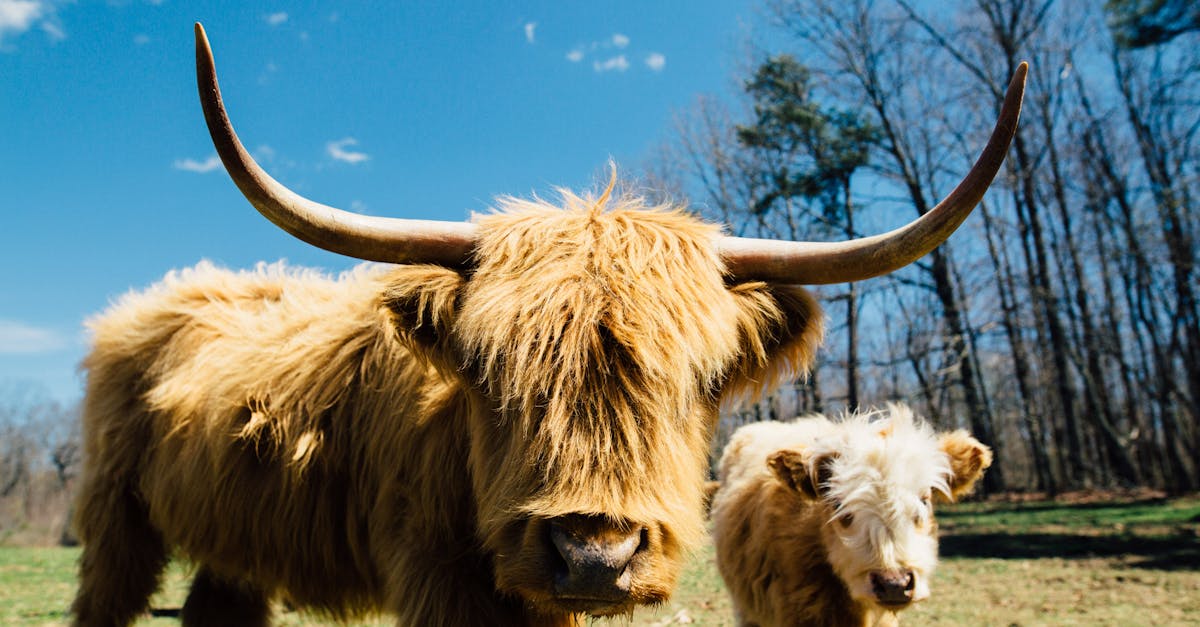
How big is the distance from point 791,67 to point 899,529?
21412mm

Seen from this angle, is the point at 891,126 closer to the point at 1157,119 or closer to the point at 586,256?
the point at 1157,119

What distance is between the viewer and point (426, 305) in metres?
2.33

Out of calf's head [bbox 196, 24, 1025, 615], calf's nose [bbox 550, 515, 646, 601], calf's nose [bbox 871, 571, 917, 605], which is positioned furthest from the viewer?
calf's nose [bbox 871, 571, 917, 605]

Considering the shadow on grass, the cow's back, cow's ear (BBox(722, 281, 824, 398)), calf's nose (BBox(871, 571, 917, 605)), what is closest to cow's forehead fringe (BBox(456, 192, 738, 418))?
cow's ear (BBox(722, 281, 824, 398))

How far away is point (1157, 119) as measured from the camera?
21250mm

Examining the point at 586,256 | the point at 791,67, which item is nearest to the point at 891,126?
the point at 791,67

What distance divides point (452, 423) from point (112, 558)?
8.45ft

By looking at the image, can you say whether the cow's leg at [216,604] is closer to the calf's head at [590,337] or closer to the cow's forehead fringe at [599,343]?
the calf's head at [590,337]

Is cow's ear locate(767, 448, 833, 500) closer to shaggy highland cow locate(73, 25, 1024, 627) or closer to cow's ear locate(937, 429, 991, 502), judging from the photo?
cow's ear locate(937, 429, 991, 502)

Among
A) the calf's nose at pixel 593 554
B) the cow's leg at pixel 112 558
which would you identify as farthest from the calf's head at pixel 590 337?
the cow's leg at pixel 112 558

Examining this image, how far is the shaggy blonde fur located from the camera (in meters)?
1.96

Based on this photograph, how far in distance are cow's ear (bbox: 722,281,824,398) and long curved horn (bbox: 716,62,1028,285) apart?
0.30 feet

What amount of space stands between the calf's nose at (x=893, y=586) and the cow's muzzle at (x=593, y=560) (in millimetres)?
2280

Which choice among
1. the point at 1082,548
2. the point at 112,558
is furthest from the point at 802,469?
the point at 1082,548
